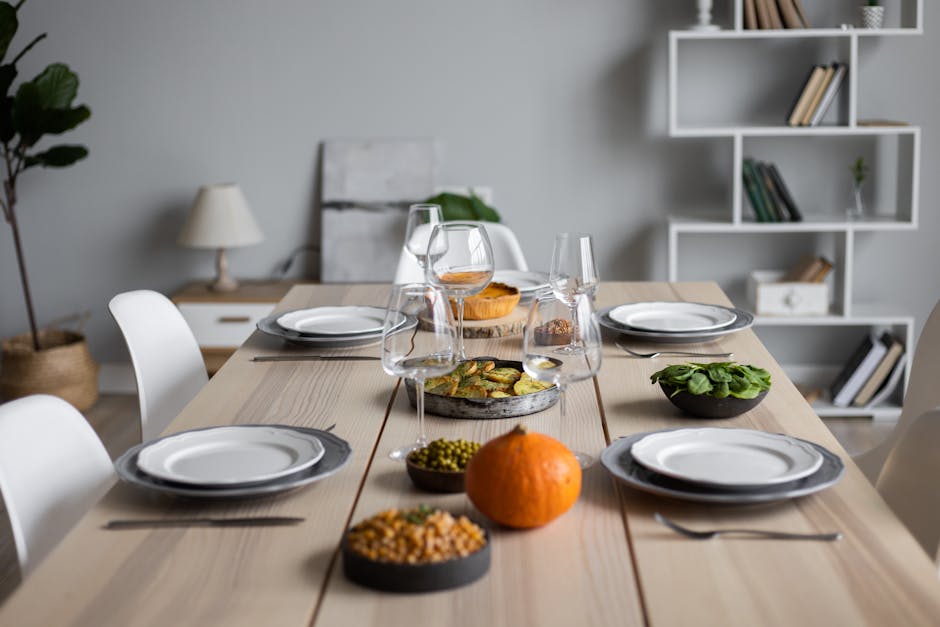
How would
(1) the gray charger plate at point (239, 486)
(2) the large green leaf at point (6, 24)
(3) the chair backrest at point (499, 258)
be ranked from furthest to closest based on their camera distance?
(2) the large green leaf at point (6, 24), (3) the chair backrest at point (499, 258), (1) the gray charger plate at point (239, 486)

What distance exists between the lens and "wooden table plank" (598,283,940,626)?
107 centimetres

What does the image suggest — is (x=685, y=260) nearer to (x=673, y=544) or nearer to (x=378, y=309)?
(x=378, y=309)

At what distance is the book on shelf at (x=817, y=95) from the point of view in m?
3.97

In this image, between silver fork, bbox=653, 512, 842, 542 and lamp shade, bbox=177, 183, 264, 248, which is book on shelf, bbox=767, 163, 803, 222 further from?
silver fork, bbox=653, 512, 842, 542

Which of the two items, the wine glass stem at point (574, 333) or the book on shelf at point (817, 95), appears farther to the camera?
the book on shelf at point (817, 95)

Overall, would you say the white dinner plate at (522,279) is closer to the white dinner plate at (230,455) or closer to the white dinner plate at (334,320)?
the white dinner plate at (334,320)

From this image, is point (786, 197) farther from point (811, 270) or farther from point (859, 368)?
point (859, 368)

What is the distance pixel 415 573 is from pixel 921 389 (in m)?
1.47

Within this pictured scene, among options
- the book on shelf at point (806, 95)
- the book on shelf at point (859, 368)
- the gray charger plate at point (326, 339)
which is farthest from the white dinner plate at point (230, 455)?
the book on shelf at point (859, 368)

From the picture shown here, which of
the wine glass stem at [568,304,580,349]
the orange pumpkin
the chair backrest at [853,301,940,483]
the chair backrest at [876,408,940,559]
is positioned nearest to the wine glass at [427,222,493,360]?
the wine glass stem at [568,304,580,349]

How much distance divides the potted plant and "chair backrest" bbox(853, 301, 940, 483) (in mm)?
3024

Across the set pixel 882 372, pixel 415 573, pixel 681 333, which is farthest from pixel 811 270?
pixel 415 573

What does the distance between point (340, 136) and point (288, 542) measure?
3.30 m

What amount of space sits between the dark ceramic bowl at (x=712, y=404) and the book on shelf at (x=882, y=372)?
2.66 m
